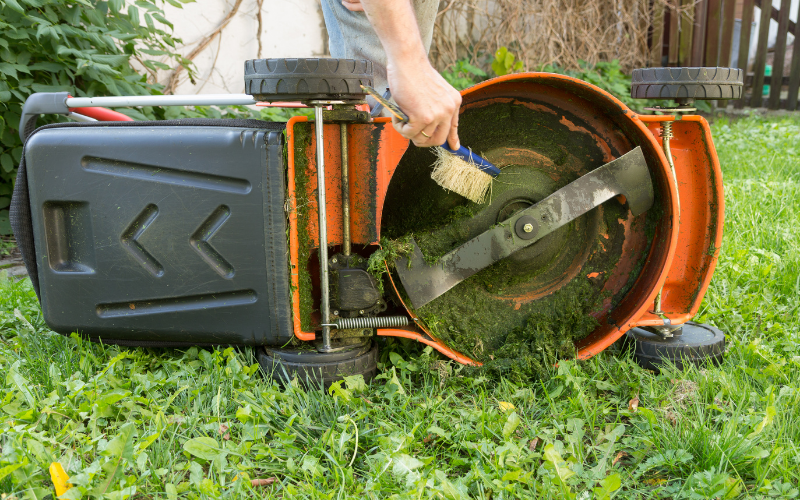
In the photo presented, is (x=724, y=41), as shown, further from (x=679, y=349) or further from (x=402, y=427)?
(x=402, y=427)

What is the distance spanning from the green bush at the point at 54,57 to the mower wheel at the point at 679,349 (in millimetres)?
2491

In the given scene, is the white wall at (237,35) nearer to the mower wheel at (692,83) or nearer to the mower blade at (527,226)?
the mower blade at (527,226)

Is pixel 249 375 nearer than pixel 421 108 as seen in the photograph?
No

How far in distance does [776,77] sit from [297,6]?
4812mm

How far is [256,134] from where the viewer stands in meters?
1.48

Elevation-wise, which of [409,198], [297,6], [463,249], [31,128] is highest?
[297,6]

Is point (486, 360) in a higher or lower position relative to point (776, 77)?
lower

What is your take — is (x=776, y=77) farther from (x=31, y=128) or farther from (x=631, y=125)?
(x=31, y=128)

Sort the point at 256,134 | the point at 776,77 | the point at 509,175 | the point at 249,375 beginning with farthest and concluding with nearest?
the point at 776,77 → the point at 509,175 → the point at 249,375 → the point at 256,134

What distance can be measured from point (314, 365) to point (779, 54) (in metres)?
6.54

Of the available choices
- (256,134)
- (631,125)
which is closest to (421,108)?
(256,134)

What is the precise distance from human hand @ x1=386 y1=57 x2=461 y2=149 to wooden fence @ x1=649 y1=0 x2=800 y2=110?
238 inches

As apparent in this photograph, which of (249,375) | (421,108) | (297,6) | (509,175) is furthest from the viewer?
(297,6)

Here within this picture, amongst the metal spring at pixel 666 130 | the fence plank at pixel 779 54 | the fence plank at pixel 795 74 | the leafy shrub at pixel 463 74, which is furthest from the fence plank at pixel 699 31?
the metal spring at pixel 666 130
